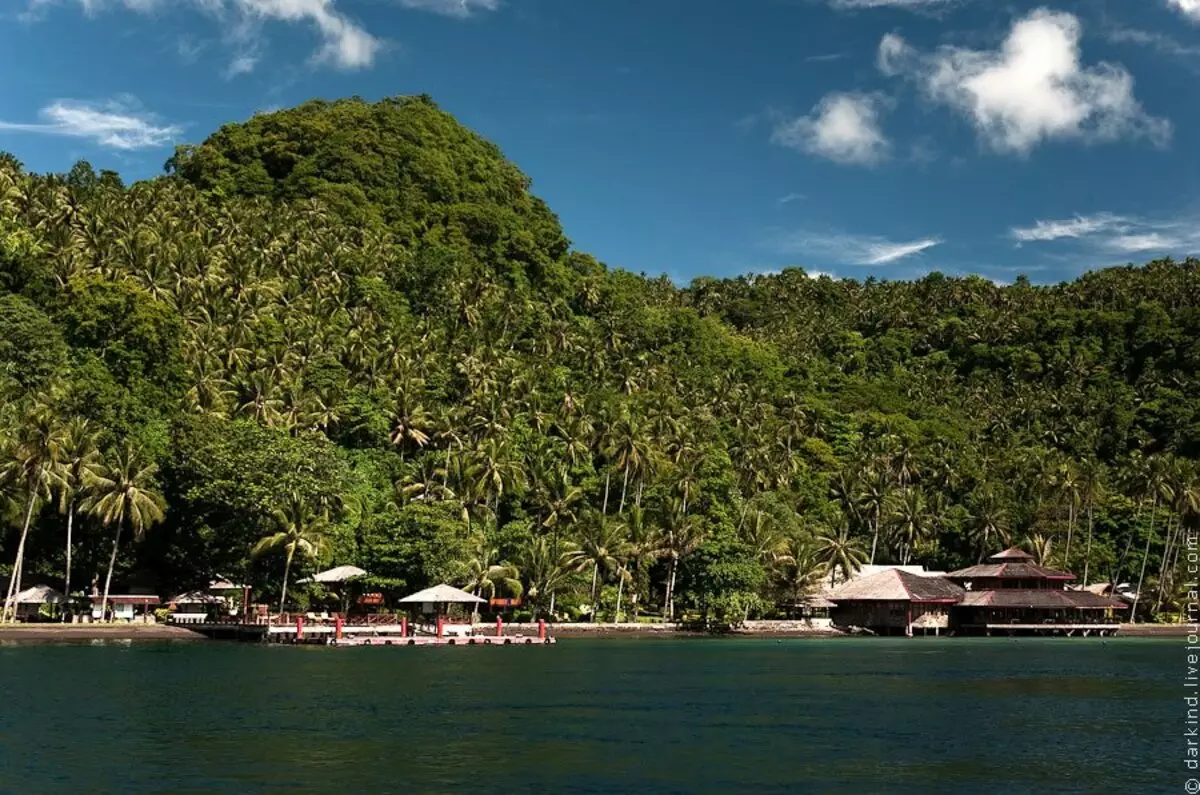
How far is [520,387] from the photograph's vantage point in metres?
107

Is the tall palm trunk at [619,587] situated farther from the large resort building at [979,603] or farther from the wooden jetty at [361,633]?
the large resort building at [979,603]

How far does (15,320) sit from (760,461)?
6118 cm

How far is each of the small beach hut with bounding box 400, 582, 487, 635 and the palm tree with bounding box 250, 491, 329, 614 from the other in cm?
649

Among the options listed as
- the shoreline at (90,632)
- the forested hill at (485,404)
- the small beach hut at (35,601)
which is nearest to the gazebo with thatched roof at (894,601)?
the forested hill at (485,404)

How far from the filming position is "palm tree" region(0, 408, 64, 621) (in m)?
66.8

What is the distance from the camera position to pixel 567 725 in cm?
3759

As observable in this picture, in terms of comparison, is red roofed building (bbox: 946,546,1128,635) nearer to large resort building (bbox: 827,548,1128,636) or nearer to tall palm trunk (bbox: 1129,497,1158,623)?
large resort building (bbox: 827,548,1128,636)

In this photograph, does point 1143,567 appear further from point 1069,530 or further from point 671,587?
point 671,587

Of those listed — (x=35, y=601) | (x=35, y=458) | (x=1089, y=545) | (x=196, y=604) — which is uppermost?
(x=35, y=458)

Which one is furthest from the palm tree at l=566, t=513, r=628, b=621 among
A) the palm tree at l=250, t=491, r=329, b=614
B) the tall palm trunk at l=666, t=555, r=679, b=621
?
the palm tree at l=250, t=491, r=329, b=614

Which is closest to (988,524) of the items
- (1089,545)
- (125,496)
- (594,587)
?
(1089,545)

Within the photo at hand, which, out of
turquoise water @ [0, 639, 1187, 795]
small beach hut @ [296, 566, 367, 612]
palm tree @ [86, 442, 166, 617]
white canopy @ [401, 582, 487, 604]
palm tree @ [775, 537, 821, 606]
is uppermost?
palm tree @ [86, 442, 166, 617]

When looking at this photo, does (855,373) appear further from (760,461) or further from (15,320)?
(15,320)

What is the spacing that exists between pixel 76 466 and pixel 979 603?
67.4 meters
